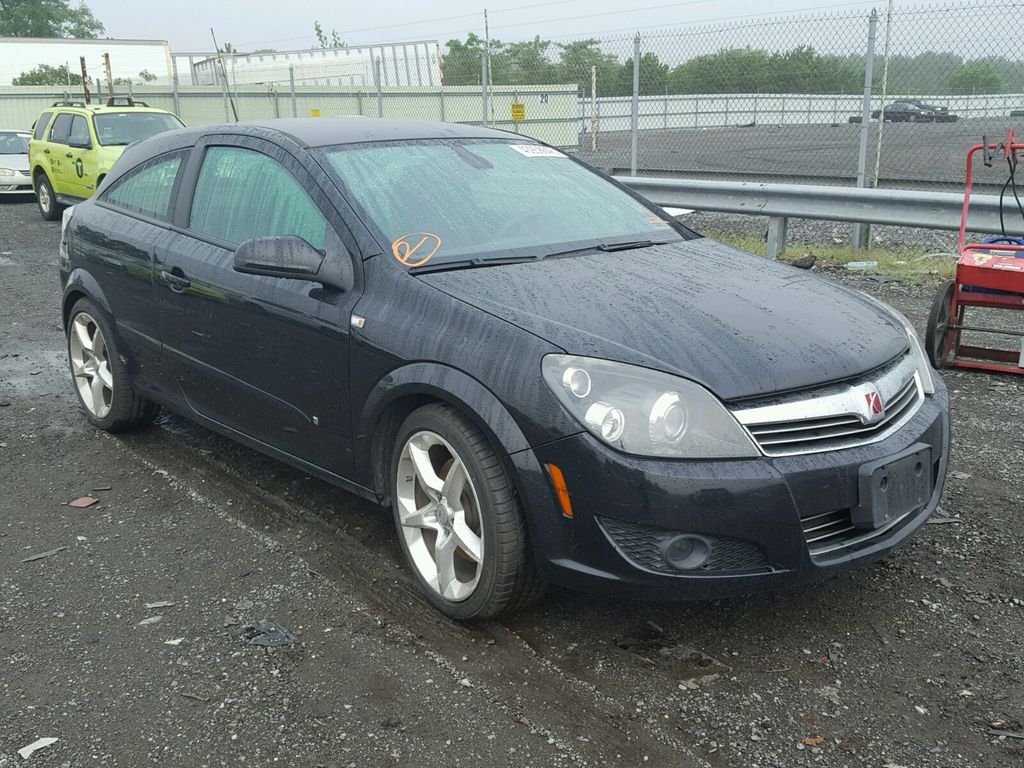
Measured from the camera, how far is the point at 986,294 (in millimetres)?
5711

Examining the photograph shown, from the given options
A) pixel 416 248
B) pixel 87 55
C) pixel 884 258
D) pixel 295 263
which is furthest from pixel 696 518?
pixel 87 55

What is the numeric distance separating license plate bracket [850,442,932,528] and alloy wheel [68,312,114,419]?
3.72 meters

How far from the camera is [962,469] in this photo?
4.46 meters

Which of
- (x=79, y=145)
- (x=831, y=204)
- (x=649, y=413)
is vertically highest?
(x=79, y=145)

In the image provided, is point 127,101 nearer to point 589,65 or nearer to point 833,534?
point 589,65

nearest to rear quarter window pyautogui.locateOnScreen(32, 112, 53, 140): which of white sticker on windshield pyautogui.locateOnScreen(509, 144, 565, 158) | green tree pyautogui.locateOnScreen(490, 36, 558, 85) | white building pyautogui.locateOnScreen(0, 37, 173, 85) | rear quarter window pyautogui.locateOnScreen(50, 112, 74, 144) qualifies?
rear quarter window pyautogui.locateOnScreen(50, 112, 74, 144)

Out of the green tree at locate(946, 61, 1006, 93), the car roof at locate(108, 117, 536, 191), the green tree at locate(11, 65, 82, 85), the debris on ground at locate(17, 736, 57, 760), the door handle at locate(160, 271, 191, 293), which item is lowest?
the debris on ground at locate(17, 736, 57, 760)

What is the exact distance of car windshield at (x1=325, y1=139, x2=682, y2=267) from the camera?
3.61 metres

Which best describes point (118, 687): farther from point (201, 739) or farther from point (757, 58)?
point (757, 58)

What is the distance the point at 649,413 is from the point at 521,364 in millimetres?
408

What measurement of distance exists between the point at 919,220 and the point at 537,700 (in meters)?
6.44

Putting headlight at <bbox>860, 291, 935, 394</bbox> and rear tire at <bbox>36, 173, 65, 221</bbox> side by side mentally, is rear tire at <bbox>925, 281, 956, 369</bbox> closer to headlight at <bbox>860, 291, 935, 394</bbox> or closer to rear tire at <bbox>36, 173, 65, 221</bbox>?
headlight at <bbox>860, 291, 935, 394</bbox>

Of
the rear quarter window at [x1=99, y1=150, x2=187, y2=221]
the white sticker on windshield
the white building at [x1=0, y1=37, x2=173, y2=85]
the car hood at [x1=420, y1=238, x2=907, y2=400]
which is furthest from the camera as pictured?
the white building at [x1=0, y1=37, x2=173, y2=85]

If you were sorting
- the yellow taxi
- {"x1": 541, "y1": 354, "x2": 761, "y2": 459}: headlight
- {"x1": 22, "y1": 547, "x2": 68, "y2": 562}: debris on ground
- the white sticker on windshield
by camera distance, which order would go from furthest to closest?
the yellow taxi < the white sticker on windshield < {"x1": 22, "y1": 547, "x2": 68, "y2": 562}: debris on ground < {"x1": 541, "y1": 354, "x2": 761, "y2": 459}: headlight
